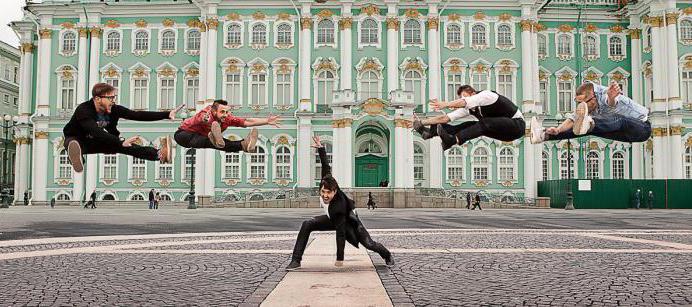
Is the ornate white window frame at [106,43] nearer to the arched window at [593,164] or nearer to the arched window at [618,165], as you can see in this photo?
the arched window at [593,164]

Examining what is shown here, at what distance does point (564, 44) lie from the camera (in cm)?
5419

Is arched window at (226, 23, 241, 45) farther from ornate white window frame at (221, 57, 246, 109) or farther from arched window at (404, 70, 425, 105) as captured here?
arched window at (404, 70, 425, 105)

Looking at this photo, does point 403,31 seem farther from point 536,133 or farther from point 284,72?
point 536,133

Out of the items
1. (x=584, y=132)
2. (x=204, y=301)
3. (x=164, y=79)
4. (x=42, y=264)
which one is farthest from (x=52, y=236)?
(x=164, y=79)

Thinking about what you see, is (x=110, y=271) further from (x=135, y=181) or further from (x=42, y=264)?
(x=135, y=181)

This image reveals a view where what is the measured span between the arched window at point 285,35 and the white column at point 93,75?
14.6 meters

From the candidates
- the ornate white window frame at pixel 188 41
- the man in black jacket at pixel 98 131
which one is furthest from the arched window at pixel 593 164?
the man in black jacket at pixel 98 131

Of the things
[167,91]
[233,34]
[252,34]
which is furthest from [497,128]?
[167,91]

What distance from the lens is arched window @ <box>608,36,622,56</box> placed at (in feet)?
172

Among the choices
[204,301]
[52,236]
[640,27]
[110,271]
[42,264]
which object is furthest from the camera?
[640,27]

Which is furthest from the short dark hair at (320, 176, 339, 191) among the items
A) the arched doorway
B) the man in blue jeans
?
the arched doorway

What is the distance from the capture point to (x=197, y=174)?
2116 inches

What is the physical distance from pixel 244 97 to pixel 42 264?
134 ft

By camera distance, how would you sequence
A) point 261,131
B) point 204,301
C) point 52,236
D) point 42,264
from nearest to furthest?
point 204,301 < point 42,264 < point 52,236 < point 261,131
